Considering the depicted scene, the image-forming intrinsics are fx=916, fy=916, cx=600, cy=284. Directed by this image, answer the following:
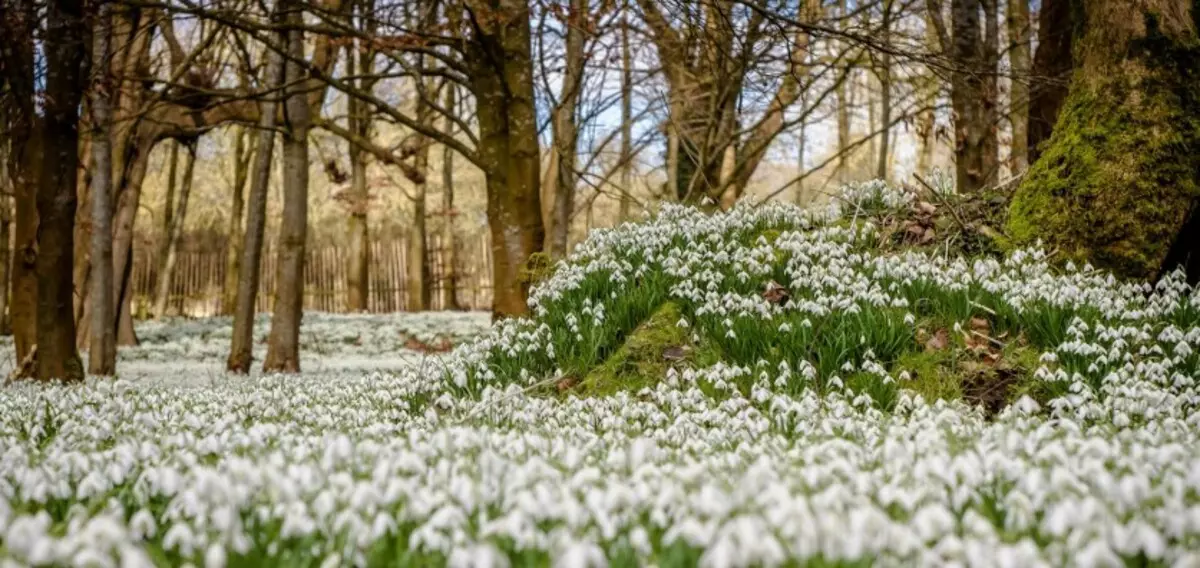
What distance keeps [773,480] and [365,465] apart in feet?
4.18

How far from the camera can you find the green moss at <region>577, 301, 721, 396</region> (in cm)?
588

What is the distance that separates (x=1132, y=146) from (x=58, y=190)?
321 inches

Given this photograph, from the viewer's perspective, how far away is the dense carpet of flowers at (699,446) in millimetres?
1879

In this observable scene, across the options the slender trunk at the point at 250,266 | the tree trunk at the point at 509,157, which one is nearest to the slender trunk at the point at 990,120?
the tree trunk at the point at 509,157

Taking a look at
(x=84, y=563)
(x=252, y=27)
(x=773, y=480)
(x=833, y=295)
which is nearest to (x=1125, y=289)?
(x=833, y=295)

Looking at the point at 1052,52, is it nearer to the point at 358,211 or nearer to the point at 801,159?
the point at 801,159

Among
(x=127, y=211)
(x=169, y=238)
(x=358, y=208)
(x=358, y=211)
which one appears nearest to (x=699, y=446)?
(x=127, y=211)

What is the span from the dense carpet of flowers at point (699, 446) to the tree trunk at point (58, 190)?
1.48 m

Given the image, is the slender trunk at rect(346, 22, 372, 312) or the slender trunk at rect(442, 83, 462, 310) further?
the slender trunk at rect(442, 83, 462, 310)

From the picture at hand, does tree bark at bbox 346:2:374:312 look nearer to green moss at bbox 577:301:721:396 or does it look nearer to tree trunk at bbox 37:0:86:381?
tree trunk at bbox 37:0:86:381

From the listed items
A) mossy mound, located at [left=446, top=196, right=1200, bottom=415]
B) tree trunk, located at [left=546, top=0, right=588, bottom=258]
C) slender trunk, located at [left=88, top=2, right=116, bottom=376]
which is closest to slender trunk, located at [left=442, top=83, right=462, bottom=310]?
tree trunk, located at [left=546, top=0, right=588, bottom=258]

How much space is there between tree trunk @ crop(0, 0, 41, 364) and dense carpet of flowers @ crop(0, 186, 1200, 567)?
3.10 m

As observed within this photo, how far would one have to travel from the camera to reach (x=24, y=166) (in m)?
10.5

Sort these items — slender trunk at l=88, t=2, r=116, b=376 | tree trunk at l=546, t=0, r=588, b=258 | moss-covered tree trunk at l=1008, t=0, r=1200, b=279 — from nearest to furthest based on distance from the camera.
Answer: moss-covered tree trunk at l=1008, t=0, r=1200, b=279 < slender trunk at l=88, t=2, r=116, b=376 < tree trunk at l=546, t=0, r=588, b=258
